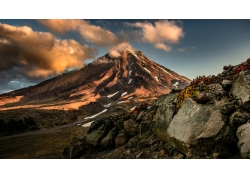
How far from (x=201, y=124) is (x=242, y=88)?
2.39 meters

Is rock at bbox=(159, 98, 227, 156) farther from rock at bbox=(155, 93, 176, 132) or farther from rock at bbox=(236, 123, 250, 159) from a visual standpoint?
rock at bbox=(155, 93, 176, 132)

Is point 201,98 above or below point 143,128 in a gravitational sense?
above

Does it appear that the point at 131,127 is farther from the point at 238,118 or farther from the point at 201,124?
the point at 238,118

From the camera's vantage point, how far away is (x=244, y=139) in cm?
805

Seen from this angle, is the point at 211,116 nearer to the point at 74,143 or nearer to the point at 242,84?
the point at 242,84

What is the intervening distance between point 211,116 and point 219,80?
290 cm

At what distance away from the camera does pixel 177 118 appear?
429 inches

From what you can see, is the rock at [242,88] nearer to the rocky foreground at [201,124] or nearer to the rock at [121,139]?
the rocky foreground at [201,124]

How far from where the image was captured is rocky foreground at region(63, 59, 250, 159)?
879 centimetres

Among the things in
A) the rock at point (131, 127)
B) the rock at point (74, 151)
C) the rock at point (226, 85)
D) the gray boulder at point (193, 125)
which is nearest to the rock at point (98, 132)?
the rock at point (74, 151)

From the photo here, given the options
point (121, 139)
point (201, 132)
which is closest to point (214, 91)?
point (201, 132)

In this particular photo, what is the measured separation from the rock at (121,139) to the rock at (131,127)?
0.37 m

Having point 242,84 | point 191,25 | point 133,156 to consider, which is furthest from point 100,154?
point 191,25

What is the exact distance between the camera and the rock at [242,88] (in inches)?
352
